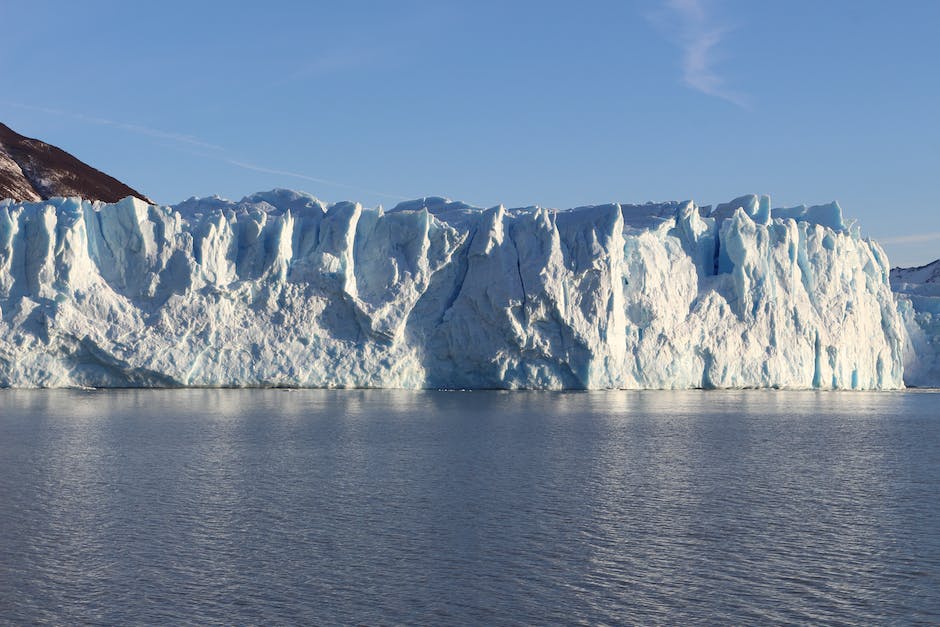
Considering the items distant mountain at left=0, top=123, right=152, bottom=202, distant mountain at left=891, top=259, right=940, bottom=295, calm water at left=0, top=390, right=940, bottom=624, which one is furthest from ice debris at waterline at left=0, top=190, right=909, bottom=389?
Result: distant mountain at left=891, top=259, right=940, bottom=295

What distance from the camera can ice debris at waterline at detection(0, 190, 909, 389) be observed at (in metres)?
32.9

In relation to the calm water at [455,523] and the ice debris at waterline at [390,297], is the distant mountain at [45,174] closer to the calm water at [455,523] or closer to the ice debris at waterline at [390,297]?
the ice debris at waterline at [390,297]

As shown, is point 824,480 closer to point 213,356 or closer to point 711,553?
point 711,553

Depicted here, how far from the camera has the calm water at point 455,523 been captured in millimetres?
9352

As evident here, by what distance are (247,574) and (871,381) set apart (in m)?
42.0

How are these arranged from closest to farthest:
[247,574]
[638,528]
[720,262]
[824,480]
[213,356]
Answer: [247,574], [638,528], [824,480], [213,356], [720,262]

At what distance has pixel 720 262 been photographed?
4056 cm

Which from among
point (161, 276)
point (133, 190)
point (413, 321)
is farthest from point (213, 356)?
point (133, 190)

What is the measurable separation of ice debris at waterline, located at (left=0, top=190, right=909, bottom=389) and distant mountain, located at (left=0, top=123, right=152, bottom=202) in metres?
27.9

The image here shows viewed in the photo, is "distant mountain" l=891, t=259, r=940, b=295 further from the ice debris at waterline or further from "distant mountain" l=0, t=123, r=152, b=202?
"distant mountain" l=0, t=123, r=152, b=202

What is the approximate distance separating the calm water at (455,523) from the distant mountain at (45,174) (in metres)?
44.4

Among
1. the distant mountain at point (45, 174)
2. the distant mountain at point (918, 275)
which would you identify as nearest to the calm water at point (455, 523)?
the distant mountain at point (45, 174)

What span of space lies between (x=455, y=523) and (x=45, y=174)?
61.7 meters

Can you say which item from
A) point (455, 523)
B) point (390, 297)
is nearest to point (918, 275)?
point (390, 297)
